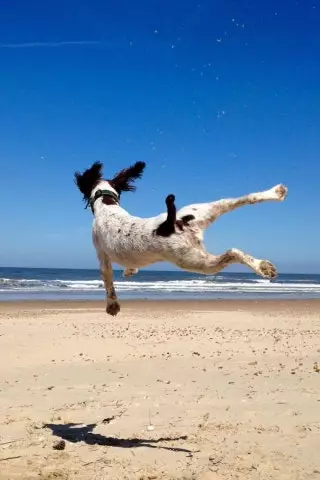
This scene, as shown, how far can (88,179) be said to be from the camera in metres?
5.17

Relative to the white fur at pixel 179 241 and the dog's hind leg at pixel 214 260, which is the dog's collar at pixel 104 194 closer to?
the white fur at pixel 179 241

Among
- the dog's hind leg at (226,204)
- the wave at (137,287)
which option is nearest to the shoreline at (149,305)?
the wave at (137,287)

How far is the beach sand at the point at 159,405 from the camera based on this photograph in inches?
264

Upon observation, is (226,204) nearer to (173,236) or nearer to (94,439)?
(173,236)

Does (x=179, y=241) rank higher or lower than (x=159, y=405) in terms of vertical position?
higher

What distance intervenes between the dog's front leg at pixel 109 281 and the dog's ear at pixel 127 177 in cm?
65

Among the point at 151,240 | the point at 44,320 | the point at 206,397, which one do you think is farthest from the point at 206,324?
the point at 151,240

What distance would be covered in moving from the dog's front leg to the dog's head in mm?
565

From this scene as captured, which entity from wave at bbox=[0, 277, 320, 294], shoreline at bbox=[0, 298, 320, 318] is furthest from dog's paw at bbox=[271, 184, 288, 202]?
wave at bbox=[0, 277, 320, 294]

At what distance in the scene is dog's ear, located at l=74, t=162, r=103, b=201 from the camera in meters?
5.13

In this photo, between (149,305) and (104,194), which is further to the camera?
(149,305)

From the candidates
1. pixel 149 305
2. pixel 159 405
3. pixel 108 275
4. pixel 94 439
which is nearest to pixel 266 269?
pixel 108 275

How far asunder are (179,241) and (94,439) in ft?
15.6

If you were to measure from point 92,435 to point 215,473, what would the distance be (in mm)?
2203
